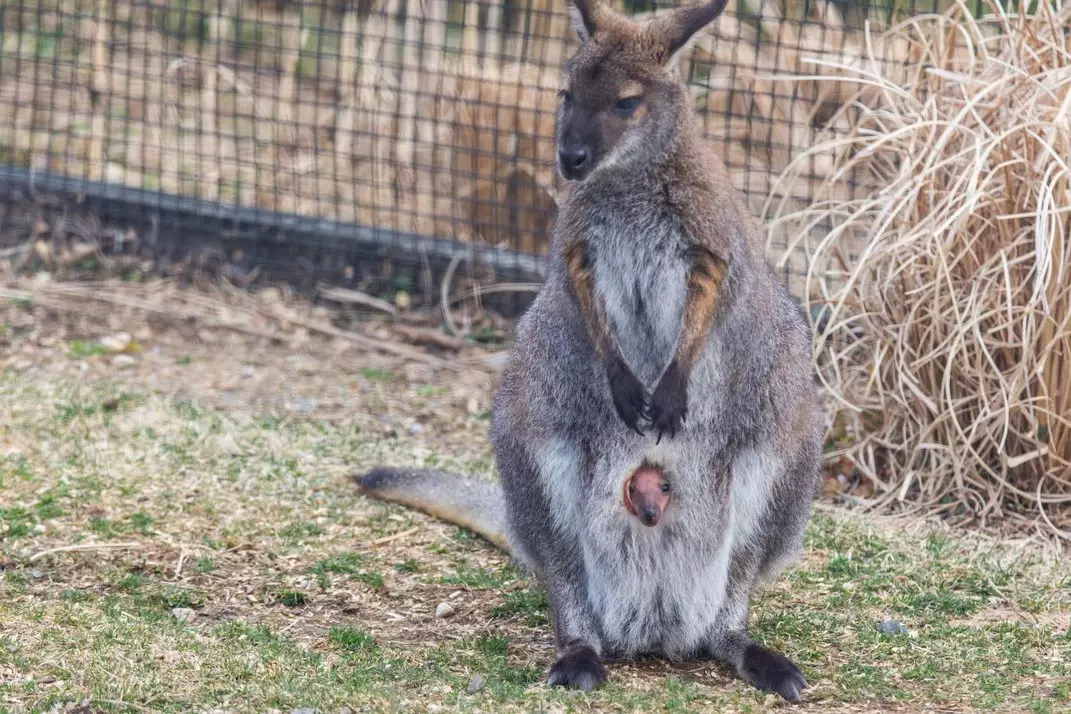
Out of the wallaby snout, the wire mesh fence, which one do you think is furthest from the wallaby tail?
the wire mesh fence

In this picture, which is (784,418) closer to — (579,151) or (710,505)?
(710,505)

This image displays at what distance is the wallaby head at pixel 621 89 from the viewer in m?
3.64

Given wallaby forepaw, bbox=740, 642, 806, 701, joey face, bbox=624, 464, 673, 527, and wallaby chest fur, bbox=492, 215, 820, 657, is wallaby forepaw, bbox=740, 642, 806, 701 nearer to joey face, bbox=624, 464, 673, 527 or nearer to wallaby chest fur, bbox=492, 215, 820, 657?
wallaby chest fur, bbox=492, 215, 820, 657

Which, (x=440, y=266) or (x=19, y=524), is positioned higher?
(x=440, y=266)

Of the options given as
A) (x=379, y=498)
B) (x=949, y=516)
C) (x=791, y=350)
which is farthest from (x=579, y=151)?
(x=949, y=516)

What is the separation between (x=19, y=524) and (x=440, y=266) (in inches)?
115

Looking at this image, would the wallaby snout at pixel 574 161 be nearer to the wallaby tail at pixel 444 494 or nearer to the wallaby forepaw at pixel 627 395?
the wallaby forepaw at pixel 627 395

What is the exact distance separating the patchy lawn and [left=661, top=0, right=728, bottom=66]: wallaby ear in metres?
1.65

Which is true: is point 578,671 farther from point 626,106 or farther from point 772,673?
point 626,106

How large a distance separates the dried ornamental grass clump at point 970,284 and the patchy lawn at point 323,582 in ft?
1.11

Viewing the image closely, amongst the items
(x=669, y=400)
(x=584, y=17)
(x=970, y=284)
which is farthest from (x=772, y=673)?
(x=970, y=284)

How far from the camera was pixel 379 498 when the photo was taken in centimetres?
520

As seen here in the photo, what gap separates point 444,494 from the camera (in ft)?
16.4

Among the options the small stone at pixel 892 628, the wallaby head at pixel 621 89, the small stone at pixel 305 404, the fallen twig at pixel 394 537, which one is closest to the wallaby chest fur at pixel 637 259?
the wallaby head at pixel 621 89
